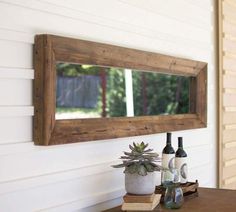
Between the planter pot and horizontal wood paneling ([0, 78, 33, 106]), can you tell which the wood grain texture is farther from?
horizontal wood paneling ([0, 78, 33, 106])

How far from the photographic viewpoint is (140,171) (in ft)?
Answer: 5.92

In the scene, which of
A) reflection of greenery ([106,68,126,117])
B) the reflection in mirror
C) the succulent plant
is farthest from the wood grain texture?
reflection of greenery ([106,68,126,117])

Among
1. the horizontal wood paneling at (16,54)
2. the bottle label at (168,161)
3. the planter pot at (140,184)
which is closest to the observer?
the horizontal wood paneling at (16,54)

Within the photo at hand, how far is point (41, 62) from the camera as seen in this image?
1.66 m

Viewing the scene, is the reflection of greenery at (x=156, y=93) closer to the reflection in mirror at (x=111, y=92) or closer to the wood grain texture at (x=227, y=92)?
the reflection in mirror at (x=111, y=92)

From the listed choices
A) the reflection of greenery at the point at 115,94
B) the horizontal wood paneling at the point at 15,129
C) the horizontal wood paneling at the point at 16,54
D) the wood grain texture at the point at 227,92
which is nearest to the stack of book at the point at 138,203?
the horizontal wood paneling at the point at 15,129

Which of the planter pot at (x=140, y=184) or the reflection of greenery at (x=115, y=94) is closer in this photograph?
the planter pot at (x=140, y=184)

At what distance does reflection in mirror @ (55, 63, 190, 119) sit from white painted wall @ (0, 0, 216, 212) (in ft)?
15.8

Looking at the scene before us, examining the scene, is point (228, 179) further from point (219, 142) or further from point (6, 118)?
point (6, 118)

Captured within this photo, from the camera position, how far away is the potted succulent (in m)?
1.81

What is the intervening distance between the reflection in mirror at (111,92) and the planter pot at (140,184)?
553 centimetres

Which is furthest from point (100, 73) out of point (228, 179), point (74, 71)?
point (228, 179)

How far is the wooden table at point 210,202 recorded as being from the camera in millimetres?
1813

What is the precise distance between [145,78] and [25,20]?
6.06 meters
